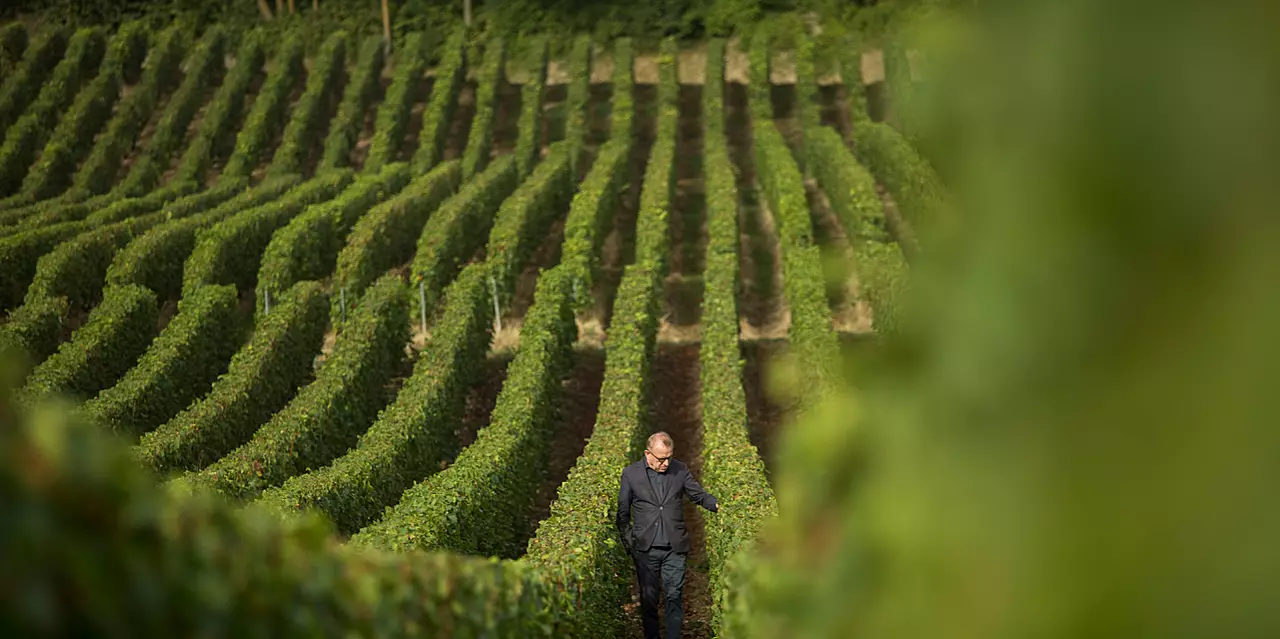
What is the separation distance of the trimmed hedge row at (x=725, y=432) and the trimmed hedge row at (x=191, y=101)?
20.4 meters

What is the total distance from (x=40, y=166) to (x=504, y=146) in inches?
587

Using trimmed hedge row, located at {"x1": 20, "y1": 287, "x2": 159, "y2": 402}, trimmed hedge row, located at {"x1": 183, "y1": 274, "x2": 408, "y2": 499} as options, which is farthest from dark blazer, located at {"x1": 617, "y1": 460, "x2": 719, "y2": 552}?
trimmed hedge row, located at {"x1": 20, "y1": 287, "x2": 159, "y2": 402}

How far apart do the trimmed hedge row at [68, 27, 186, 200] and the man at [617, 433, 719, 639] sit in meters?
30.9

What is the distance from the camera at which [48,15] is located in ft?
178

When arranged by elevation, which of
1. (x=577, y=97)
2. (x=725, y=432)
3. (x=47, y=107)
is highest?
(x=725, y=432)

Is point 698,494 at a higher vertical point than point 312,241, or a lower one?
higher

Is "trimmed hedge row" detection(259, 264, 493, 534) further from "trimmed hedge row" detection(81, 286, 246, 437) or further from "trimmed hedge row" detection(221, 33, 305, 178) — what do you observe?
"trimmed hedge row" detection(221, 33, 305, 178)

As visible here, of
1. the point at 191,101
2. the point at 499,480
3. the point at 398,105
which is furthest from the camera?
the point at 191,101

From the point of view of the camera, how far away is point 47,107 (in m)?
42.9

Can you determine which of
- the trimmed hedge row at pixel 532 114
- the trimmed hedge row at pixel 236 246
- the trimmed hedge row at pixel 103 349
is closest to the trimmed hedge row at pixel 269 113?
the trimmed hedge row at pixel 532 114

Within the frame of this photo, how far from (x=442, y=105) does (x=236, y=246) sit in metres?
17.5

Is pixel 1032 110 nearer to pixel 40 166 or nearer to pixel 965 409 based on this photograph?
pixel 965 409

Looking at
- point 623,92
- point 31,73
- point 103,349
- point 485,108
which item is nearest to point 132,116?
point 31,73

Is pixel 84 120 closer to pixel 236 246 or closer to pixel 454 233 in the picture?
pixel 236 246
